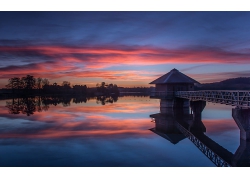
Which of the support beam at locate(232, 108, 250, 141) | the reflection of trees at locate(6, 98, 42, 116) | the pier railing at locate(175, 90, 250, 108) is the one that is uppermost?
the pier railing at locate(175, 90, 250, 108)

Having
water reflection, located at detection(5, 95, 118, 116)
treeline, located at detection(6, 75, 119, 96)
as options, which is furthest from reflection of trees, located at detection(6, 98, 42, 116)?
treeline, located at detection(6, 75, 119, 96)

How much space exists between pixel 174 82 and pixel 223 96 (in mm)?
9551

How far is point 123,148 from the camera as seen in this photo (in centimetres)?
1355

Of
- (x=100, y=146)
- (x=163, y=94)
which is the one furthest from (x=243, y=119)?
(x=163, y=94)

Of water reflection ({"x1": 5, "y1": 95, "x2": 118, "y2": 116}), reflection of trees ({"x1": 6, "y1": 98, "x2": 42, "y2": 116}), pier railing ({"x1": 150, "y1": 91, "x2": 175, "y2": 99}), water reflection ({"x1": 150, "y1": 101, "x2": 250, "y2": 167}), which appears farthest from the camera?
water reflection ({"x1": 5, "y1": 95, "x2": 118, "y2": 116})

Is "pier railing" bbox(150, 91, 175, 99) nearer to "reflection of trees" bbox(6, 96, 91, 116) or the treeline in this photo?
"reflection of trees" bbox(6, 96, 91, 116)

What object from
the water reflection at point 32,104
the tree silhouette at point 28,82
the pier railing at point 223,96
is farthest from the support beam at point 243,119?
the tree silhouette at point 28,82

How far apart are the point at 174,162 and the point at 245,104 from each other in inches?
226

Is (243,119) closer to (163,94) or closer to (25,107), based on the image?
(163,94)

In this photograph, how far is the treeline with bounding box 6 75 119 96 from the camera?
78500 mm

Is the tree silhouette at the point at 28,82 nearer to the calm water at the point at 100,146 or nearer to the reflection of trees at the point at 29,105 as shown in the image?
the reflection of trees at the point at 29,105

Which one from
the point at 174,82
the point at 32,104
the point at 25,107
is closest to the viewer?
the point at 174,82

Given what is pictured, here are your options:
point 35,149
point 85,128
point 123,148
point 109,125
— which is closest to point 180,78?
point 109,125

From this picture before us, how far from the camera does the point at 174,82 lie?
3125 centimetres
